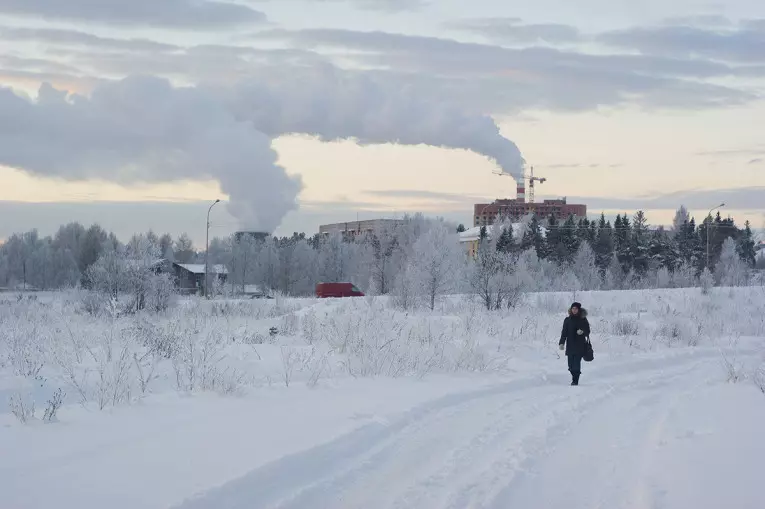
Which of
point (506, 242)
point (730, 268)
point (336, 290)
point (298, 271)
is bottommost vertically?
point (298, 271)

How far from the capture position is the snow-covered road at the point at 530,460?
6102 mm

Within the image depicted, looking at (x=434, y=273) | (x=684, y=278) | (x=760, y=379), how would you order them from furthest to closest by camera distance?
(x=684, y=278)
(x=434, y=273)
(x=760, y=379)

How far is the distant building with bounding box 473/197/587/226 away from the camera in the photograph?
Answer: 6225 inches

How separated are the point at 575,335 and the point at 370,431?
6.98m

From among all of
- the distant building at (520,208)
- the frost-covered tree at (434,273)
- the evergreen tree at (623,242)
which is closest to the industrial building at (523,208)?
the distant building at (520,208)

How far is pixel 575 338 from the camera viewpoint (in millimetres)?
14141

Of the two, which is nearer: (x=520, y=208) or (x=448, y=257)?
(x=448, y=257)

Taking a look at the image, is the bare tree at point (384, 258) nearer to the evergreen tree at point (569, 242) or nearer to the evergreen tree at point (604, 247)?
the evergreen tree at point (569, 242)

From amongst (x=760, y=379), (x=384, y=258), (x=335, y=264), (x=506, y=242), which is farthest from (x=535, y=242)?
(x=760, y=379)

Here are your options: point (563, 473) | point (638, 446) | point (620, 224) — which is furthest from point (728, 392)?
point (620, 224)

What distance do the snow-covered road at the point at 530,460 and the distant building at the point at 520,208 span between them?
147599 millimetres

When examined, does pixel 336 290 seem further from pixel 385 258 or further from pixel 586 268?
pixel 586 268

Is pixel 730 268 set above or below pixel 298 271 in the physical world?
above

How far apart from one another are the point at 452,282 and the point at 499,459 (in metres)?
40.4
